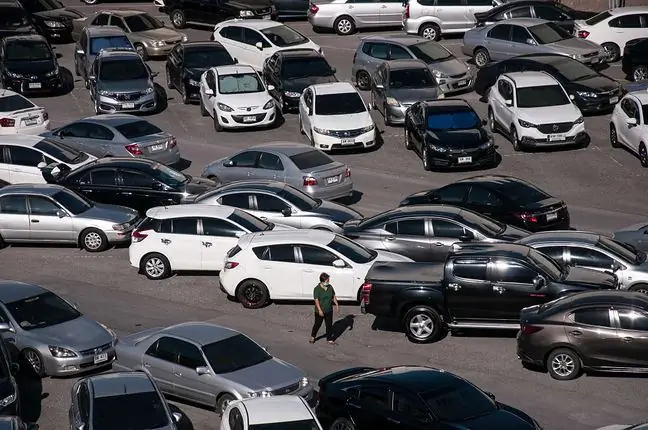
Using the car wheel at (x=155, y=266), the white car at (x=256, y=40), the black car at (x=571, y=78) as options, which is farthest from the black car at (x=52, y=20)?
the car wheel at (x=155, y=266)

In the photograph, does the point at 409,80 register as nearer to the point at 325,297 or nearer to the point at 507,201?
the point at 507,201

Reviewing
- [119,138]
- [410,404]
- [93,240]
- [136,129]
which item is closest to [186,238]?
[93,240]

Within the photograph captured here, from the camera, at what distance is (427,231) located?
24344mm

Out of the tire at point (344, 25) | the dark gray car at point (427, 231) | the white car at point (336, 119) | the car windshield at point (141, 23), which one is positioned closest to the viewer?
the dark gray car at point (427, 231)

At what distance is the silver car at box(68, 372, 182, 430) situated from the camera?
16.1 m

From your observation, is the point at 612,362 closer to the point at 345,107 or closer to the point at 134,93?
the point at 345,107

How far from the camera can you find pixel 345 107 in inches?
1324

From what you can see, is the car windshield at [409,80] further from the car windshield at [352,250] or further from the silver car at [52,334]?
the silver car at [52,334]

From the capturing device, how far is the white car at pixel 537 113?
32.5m

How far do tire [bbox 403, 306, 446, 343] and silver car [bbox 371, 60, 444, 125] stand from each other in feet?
47.6

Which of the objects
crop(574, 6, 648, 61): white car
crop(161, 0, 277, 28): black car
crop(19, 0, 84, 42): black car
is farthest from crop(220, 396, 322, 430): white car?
crop(19, 0, 84, 42): black car

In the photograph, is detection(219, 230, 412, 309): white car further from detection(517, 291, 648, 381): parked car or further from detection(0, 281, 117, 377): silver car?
detection(517, 291, 648, 381): parked car

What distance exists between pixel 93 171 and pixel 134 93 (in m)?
8.74

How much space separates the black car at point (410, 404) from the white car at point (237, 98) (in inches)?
754
